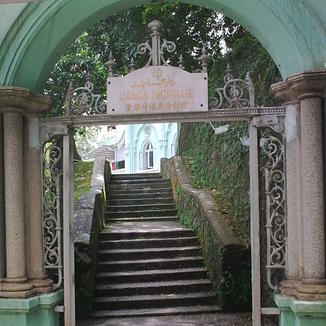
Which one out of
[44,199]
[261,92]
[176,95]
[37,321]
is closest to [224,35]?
[261,92]

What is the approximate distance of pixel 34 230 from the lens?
14.7ft

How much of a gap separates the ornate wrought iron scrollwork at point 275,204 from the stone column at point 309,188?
0.59ft

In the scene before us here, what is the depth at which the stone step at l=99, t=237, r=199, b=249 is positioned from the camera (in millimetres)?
8242

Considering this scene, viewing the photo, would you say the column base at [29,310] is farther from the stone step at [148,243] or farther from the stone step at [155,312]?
the stone step at [148,243]

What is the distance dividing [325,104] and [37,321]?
3.10 metres

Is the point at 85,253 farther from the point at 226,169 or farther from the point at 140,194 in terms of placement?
the point at 140,194

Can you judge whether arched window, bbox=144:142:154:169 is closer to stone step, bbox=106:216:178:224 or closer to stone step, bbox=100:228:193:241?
stone step, bbox=106:216:178:224

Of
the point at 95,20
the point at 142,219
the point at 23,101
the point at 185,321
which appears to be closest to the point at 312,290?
the point at 185,321

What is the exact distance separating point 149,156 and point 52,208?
19717mm

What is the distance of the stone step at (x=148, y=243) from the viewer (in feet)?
27.0

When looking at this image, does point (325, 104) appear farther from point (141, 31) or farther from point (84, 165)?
point (84, 165)

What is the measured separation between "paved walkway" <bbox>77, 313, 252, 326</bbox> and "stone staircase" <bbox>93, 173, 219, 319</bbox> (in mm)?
150

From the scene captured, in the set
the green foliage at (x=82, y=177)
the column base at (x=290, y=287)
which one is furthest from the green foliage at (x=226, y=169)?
the column base at (x=290, y=287)

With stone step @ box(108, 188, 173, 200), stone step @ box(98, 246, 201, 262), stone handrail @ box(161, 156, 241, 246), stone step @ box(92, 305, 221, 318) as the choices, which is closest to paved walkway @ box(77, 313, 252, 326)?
stone step @ box(92, 305, 221, 318)
